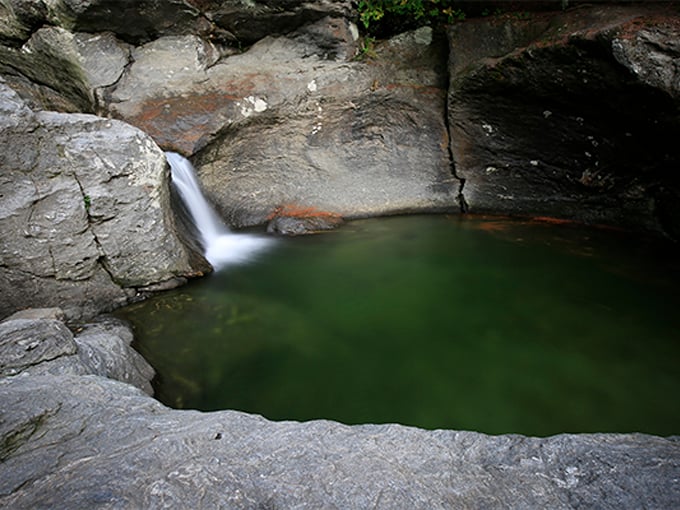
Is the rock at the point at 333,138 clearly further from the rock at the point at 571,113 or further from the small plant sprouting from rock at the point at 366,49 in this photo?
the rock at the point at 571,113

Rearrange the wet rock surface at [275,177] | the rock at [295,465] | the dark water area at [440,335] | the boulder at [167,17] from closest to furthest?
the rock at [295,465] → the wet rock surface at [275,177] → the dark water area at [440,335] → the boulder at [167,17]

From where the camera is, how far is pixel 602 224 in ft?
20.1

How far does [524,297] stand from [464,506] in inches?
134

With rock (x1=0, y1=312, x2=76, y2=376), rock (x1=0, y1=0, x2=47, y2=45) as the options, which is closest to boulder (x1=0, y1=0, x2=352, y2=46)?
rock (x1=0, y1=0, x2=47, y2=45)

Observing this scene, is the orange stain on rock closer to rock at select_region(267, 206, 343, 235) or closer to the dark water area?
rock at select_region(267, 206, 343, 235)

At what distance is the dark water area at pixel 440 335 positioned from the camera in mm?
3025

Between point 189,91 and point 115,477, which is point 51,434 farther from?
point 189,91

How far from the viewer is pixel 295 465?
5.22 ft

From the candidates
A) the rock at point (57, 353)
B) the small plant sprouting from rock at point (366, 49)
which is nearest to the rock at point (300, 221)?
the small plant sprouting from rock at point (366, 49)

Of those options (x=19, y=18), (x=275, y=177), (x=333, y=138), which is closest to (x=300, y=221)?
(x=275, y=177)

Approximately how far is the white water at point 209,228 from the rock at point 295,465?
3.81 m

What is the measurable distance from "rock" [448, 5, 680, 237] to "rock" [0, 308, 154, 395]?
17.3 ft

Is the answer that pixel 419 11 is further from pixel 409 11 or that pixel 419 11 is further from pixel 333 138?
pixel 333 138

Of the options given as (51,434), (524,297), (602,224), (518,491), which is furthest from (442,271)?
(51,434)
